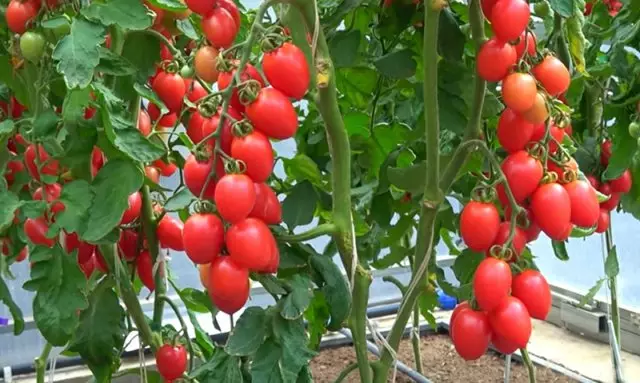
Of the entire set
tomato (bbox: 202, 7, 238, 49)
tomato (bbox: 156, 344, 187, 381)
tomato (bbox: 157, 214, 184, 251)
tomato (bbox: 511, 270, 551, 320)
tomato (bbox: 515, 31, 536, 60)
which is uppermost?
tomato (bbox: 515, 31, 536, 60)

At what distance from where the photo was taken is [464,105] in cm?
70

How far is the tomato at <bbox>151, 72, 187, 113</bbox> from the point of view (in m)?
0.65

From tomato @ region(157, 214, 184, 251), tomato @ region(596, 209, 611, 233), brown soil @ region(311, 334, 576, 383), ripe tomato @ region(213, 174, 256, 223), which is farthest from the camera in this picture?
brown soil @ region(311, 334, 576, 383)

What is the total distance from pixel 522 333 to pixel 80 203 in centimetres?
36

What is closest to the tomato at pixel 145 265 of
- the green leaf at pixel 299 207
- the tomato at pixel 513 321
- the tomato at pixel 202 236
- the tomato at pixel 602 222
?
the green leaf at pixel 299 207

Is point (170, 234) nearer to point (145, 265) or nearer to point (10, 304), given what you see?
point (145, 265)

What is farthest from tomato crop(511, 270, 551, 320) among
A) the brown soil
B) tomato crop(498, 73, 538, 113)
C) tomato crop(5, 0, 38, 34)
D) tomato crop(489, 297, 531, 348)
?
the brown soil

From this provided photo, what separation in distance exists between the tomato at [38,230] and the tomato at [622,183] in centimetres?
64

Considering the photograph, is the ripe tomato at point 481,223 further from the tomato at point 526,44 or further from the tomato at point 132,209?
the tomato at point 132,209

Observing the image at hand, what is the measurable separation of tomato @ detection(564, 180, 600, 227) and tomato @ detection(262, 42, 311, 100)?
22 centimetres

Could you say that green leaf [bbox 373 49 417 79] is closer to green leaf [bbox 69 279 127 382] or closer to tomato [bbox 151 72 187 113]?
tomato [bbox 151 72 187 113]

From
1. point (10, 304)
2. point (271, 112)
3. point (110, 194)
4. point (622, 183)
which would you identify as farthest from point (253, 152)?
point (622, 183)

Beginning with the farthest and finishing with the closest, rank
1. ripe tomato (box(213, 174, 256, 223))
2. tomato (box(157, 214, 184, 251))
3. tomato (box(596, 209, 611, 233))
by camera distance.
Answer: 1. tomato (box(596, 209, 611, 233))
2. tomato (box(157, 214, 184, 251))
3. ripe tomato (box(213, 174, 256, 223))

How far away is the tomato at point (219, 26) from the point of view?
0.52 meters
